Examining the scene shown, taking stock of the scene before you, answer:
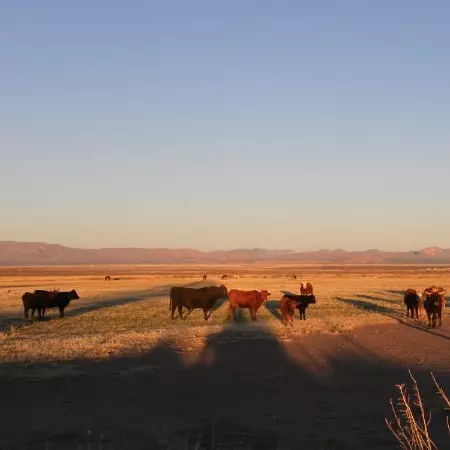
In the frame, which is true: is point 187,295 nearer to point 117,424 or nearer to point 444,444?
point 117,424

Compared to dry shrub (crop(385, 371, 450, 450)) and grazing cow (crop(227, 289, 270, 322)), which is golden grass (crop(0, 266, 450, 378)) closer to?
grazing cow (crop(227, 289, 270, 322))

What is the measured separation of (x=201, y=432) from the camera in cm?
837

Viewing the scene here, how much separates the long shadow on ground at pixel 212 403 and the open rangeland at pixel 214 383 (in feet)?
0.08

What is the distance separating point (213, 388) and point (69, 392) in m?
2.65

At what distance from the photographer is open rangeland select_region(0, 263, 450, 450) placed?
324 inches

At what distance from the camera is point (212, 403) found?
394 inches

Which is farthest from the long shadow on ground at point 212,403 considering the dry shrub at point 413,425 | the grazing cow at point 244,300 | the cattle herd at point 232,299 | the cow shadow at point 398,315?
the grazing cow at point 244,300

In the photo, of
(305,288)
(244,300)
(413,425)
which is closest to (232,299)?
(244,300)

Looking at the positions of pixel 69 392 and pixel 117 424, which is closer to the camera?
pixel 117 424

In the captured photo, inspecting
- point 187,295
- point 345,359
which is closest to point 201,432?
point 345,359

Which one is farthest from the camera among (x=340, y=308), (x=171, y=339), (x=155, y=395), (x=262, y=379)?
(x=340, y=308)

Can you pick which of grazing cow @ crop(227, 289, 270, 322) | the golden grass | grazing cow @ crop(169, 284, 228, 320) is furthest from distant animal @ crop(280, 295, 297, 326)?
grazing cow @ crop(169, 284, 228, 320)

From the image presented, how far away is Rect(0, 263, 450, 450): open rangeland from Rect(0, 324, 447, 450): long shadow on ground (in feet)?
0.08

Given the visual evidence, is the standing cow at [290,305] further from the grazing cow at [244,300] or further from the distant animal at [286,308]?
the grazing cow at [244,300]
